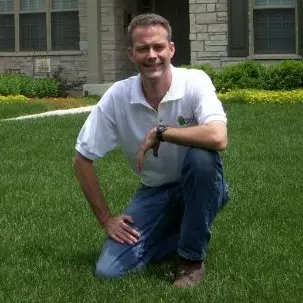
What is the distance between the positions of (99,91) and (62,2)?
2.41 meters

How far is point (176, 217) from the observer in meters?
4.54

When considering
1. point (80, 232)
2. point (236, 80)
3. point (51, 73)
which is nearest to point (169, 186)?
point (80, 232)

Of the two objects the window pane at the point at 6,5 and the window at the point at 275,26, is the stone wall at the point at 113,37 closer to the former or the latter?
Answer: the window pane at the point at 6,5

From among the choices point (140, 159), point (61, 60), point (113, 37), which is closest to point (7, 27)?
point (61, 60)

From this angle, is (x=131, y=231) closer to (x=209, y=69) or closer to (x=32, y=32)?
(x=209, y=69)

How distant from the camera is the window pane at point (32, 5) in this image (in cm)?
1681

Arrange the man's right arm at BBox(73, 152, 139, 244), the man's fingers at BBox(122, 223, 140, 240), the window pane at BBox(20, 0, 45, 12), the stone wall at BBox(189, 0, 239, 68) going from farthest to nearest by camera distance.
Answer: the window pane at BBox(20, 0, 45, 12) → the stone wall at BBox(189, 0, 239, 68) → the man's fingers at BBox(122, 223, 140, 240) → the man's right arm at BBox(73, 152, 139, 244)

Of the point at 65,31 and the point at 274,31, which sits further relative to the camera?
the point at 65,31

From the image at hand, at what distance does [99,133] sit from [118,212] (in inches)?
63.3

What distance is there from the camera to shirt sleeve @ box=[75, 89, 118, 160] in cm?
427

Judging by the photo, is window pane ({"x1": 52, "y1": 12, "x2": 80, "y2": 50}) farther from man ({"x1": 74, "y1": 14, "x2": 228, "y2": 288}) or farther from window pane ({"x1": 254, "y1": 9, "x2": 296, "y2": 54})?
man ({"x1": 74, "y1": 14, "x2": 228, "y2": 288})

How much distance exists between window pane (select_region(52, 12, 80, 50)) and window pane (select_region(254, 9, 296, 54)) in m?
4.12

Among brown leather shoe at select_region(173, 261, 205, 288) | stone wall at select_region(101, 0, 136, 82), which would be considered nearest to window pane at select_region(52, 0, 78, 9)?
stone wall at select_region(101, 0, 136, 82)

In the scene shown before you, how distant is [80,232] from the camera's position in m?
5.21
